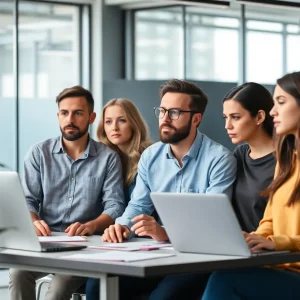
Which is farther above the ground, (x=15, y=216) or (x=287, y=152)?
(x=287, y=152)

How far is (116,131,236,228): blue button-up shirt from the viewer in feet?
14.4

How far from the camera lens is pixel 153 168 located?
15.2 feet

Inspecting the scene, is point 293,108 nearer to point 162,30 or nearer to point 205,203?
point 205,203

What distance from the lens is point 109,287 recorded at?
3363mm

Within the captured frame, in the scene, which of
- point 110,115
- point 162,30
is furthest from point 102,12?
point 110,115

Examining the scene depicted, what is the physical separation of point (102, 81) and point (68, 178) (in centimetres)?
521

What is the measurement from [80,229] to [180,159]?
1.97 feet

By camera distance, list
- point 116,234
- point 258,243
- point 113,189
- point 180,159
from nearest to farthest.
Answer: point 258,243 < point 116,234 < point 180,159 < point 113,189

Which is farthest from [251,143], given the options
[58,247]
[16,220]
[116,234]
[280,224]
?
[16,220]

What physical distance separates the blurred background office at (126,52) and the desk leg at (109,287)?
5805 mm

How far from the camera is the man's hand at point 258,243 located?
3510 mm

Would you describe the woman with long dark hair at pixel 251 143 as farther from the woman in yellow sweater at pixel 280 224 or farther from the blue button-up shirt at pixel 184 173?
the woman in yellow sweater at pixel 280 224

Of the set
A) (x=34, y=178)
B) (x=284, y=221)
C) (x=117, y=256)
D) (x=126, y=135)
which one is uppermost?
(x=126, y=135)

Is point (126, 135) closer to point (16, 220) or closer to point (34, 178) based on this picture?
point (34, 178)
